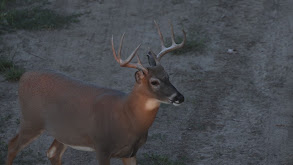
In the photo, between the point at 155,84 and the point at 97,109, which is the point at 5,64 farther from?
the point at 155,84

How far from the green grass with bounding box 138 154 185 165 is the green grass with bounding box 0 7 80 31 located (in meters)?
5.24

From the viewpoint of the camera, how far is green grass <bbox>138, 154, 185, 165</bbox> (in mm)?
7883

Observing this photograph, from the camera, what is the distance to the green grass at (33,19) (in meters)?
12.3

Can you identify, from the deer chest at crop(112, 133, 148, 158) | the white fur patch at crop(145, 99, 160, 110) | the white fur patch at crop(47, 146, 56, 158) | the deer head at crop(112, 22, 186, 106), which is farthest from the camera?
the white fur patch at crop(47, 146, 56, 158)

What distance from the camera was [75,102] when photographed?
6.95 metres

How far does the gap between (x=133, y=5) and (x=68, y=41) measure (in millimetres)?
2253

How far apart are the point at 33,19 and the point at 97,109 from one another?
6.31 metres

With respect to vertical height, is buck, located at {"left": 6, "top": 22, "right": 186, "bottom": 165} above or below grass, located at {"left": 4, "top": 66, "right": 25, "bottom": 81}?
above

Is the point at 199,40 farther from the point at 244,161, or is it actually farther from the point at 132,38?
the point at 244,161

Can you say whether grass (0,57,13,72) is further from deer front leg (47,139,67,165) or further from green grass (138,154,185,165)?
green grass (138,154,185,165)

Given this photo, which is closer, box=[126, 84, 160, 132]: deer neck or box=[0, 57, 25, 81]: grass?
→ box=[126, 84, 160, 132]: deer neck

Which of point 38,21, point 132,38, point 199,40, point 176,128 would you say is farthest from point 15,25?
point 176,128

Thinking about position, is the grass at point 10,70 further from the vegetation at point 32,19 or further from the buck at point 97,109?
the buck at point 97,109

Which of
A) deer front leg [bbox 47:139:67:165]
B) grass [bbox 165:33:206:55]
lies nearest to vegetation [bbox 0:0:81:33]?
grass [bbox 165:33:206:55]
